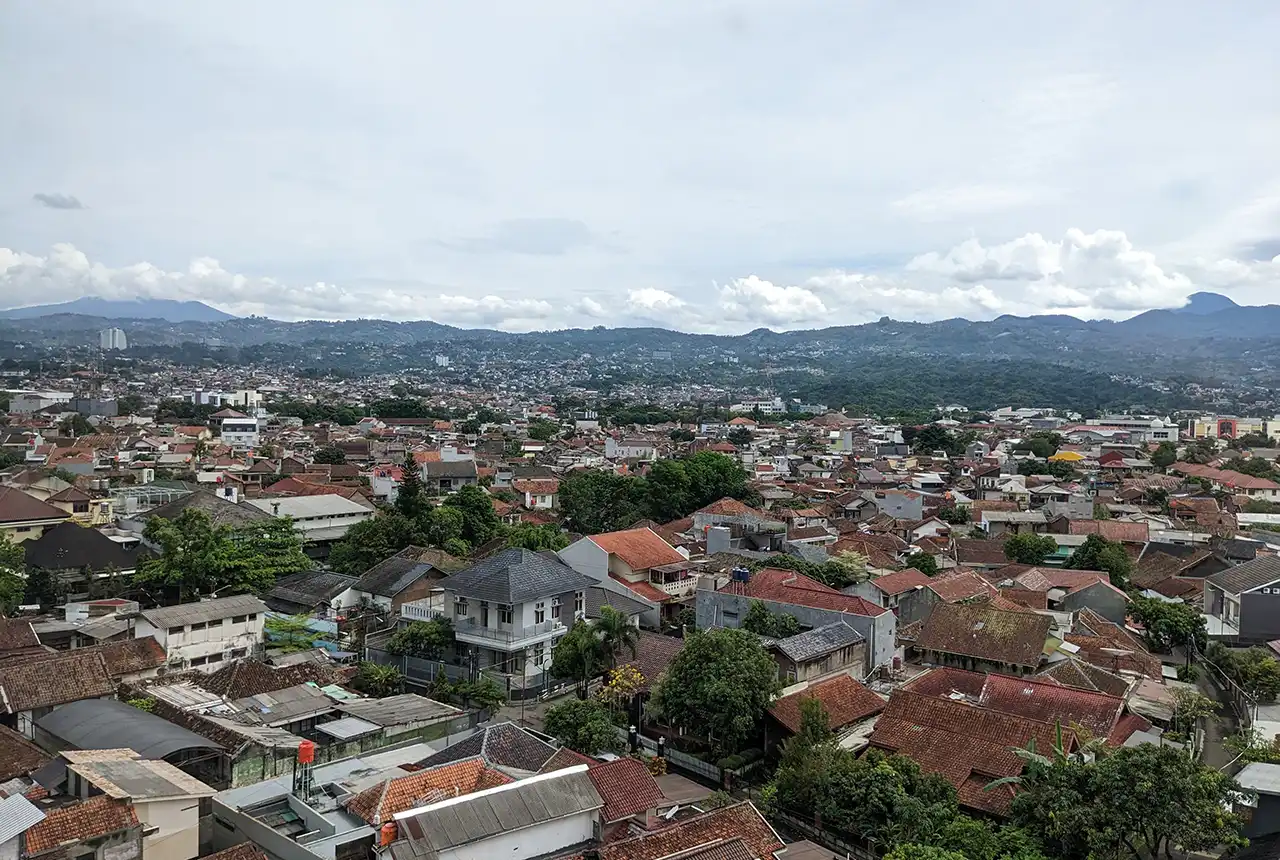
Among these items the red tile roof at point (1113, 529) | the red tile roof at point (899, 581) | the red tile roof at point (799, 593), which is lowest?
the red tile roof at point (1113, 529)

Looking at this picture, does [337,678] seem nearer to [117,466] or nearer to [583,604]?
[583,604]

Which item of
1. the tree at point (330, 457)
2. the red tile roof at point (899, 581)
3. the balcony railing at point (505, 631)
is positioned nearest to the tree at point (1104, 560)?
the red tile roof at point (899, 581)

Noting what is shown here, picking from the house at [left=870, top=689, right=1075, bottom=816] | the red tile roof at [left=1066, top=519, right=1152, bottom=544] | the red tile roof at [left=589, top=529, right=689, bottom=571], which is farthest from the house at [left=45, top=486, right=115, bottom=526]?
the red tile roof at [left=1066, top=519, right=1152, bottom=544]

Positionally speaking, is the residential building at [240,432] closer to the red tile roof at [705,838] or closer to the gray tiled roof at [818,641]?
the gray tiled roof at [818,641]

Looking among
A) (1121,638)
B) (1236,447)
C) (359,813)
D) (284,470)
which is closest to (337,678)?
(359,813)

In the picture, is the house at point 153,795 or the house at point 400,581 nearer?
the house at point 153,795

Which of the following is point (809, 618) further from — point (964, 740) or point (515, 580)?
point (515, 580)
